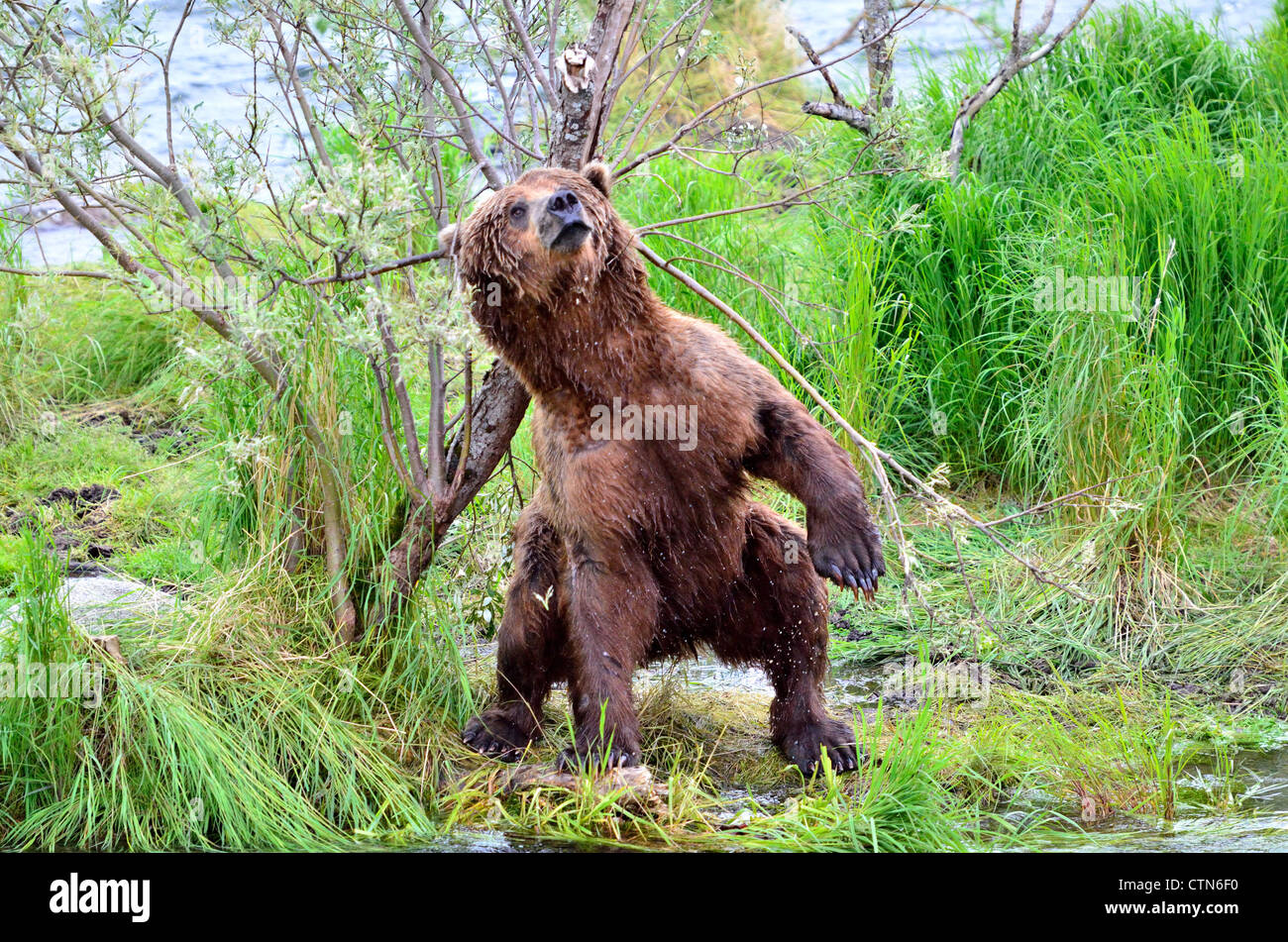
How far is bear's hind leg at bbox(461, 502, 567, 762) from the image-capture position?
15.2ft

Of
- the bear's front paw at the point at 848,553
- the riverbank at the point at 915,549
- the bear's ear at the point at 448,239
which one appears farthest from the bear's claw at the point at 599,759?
the bear's ear at the point at 448,239

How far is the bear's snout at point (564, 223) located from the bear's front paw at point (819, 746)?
1.82 m

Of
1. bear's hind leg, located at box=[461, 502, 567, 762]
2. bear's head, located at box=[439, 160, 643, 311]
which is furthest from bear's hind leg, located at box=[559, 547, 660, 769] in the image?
bear's head, located at box=[439, 160, 643, 311]

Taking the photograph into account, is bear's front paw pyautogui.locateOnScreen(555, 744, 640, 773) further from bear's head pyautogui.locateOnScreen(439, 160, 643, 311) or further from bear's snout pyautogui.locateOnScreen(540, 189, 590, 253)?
bear's snout pyautogui.locateOnScreen(540, 189, 590, 253)

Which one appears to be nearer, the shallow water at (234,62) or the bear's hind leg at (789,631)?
the bear's hind leg at (789,631)

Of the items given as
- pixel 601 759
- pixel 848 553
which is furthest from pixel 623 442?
pixel 601 759

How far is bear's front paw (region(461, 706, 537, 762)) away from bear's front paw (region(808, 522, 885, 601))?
3.99 ft

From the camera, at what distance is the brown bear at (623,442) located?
4.17 m

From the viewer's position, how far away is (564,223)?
155 inches
